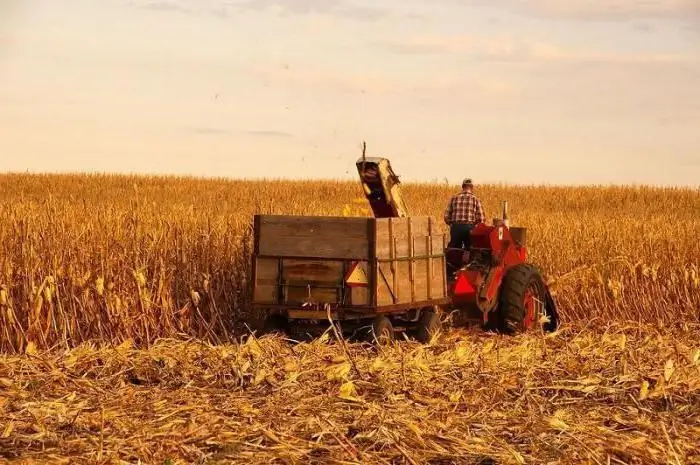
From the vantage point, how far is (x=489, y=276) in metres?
11.8

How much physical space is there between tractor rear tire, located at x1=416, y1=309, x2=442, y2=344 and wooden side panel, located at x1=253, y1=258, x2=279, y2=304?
1568mm

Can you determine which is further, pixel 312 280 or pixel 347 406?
pixel 312 280

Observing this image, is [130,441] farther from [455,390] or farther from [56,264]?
[56,264]

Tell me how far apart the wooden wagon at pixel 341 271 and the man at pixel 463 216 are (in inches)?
80.0

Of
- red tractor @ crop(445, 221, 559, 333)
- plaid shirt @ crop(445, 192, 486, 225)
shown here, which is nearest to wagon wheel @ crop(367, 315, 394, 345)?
red tractor @ crop(445, 221, 559, 333)

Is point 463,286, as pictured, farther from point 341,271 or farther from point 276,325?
point 276,325

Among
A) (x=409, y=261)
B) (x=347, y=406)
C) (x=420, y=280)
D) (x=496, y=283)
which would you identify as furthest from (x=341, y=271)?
(x=347, y=406)

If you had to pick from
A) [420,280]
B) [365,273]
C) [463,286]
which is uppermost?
[365,273]

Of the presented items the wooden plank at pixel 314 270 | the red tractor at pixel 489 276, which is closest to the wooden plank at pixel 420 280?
the red tractor at pixel 489 276

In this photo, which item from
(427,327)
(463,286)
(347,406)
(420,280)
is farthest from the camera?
(463,286)

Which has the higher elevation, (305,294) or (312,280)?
(312,280)

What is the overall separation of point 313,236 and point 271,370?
2.50 metres

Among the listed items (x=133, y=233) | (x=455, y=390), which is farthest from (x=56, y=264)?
(x=455, y=390)

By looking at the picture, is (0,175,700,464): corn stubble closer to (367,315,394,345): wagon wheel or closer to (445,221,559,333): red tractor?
(367,315,394,345): wagon wheel
